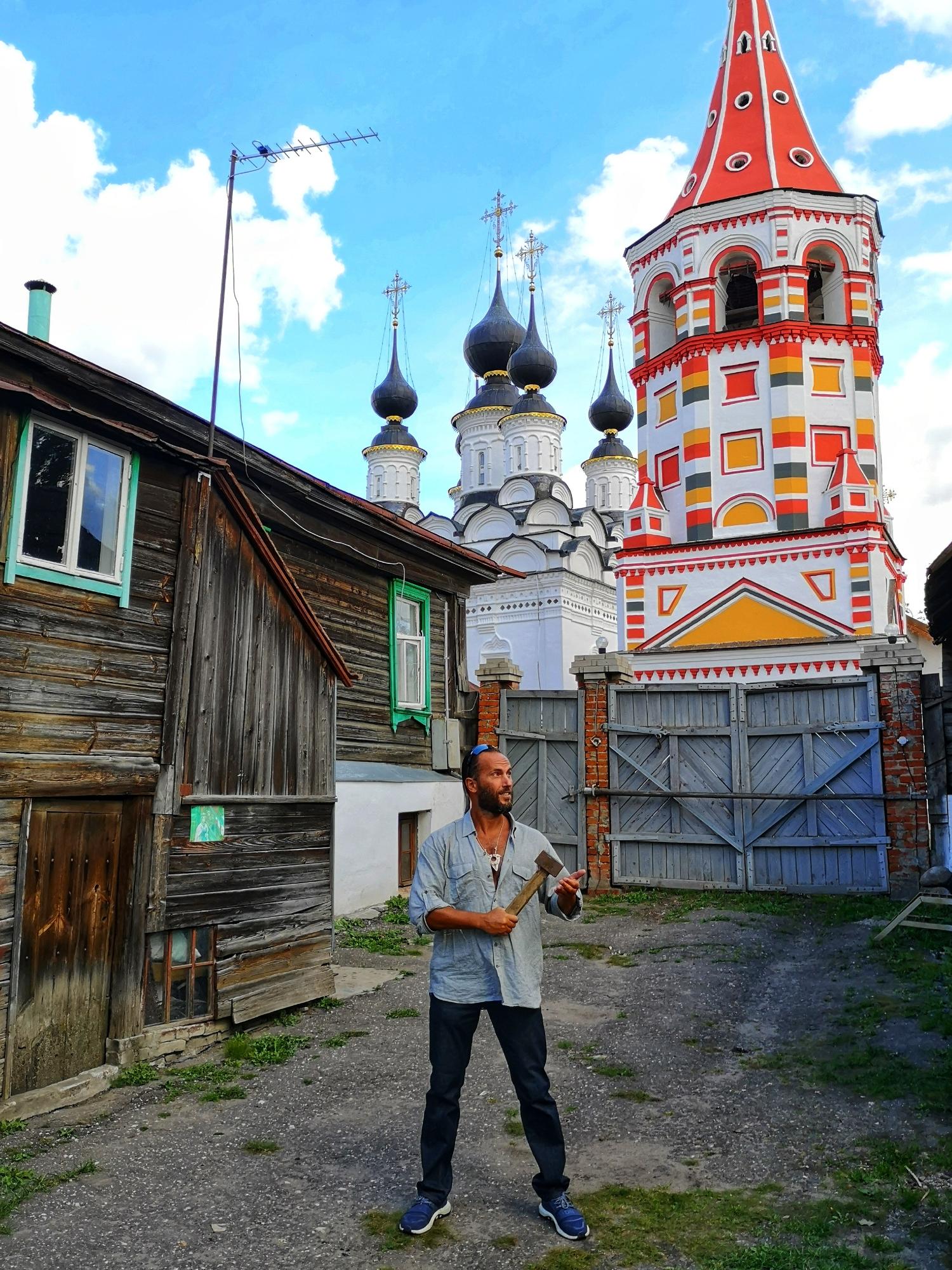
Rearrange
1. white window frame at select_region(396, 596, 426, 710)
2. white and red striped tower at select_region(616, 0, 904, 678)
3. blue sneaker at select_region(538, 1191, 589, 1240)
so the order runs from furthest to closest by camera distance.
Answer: white and red striped tower at select_region(616, 0, 904, 678) → white window frame at select_region(396, 596, 426, 710) → blue sneaker at select_region(538, 1191, 589, 1240)

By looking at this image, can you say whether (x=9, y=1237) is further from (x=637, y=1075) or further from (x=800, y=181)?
(x=800, y=181)

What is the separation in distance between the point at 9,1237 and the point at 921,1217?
3.67 m

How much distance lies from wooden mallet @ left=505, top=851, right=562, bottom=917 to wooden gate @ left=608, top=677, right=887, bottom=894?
323 inches

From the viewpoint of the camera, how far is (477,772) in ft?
13.9

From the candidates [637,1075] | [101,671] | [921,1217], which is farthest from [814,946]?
[101,671]

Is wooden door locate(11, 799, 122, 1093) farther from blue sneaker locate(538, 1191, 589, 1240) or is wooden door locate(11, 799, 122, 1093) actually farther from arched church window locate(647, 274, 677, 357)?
arched church window locate(647, 274, 677, 357)

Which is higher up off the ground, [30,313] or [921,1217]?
[30,313]

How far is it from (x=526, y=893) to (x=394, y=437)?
48.2 meters

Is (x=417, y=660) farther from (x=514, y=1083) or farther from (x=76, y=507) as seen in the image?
(x=514, y=1083)

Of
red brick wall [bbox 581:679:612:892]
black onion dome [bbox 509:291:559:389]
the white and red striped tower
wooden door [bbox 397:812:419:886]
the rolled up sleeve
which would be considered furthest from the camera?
black onion dome [bbox 509:291:559:389]

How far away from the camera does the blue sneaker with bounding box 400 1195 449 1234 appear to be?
400 cm

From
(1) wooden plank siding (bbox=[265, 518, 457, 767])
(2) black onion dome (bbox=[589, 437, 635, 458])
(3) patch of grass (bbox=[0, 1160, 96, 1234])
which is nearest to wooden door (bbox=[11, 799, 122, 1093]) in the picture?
(3) patch of grass (bbox=[0, 1160, 96, 1234])

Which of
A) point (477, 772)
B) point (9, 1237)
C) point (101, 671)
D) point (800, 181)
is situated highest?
point (800, 181)

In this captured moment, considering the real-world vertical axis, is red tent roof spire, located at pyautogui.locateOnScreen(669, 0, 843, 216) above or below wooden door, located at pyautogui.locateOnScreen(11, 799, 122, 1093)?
above
